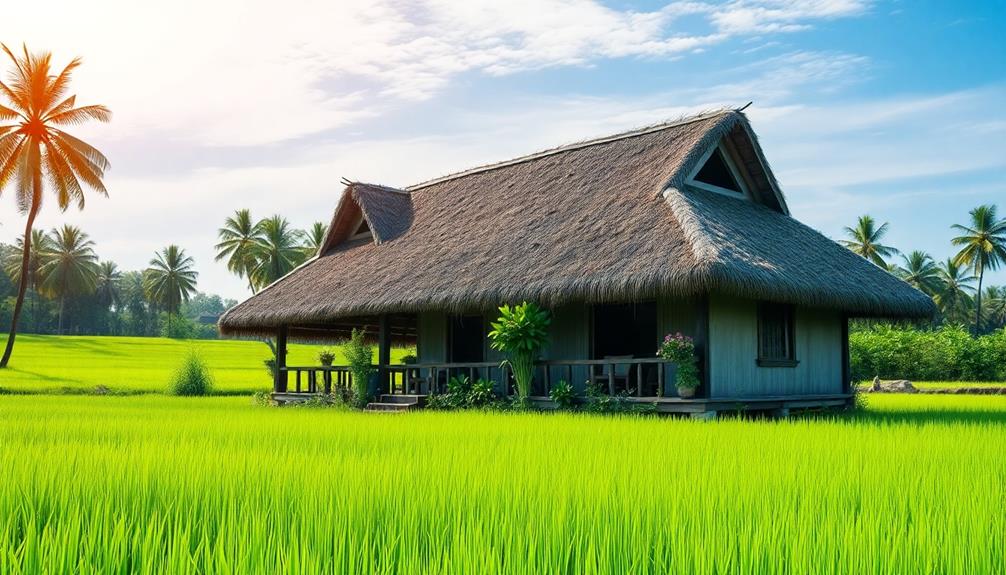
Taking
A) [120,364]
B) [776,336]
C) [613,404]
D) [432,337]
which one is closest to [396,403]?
[432,337]

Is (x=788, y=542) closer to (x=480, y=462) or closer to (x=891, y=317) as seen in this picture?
(x=480, y=462)

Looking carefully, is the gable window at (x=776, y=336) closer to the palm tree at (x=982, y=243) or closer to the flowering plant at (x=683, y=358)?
the flowering plant at (x=683, y=358)

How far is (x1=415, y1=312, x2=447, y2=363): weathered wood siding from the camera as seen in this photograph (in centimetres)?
1559

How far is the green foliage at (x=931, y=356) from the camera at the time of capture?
2930 centimetres

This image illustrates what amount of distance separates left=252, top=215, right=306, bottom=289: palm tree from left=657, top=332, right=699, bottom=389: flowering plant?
32144 mm

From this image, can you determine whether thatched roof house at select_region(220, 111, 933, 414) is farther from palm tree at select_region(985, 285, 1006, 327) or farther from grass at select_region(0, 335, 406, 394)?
palm tree at select_region(985, 285, 1006, 327)

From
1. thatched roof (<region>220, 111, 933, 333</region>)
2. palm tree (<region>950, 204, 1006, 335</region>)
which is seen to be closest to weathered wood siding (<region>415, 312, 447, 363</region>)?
thatched roof (<region>220, 111, 933, 333</region>)

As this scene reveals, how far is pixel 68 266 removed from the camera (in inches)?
2034

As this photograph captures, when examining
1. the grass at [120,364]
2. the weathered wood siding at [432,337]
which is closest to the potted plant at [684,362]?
the weathered wood siding at [432,337]

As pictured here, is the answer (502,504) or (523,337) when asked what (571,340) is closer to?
(523,337)

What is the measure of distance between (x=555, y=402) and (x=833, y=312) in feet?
18.2

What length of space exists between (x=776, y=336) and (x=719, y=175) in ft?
10.1

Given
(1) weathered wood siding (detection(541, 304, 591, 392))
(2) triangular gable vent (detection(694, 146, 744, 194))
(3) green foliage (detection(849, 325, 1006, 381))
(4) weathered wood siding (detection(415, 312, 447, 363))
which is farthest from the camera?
(3) green foliage (detection(849, 325, 1006, 381))

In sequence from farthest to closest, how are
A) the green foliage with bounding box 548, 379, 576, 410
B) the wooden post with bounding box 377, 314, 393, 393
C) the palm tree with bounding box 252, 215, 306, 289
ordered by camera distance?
1. the palm tree with bounding box 252, 215, 306, 289
2. the wooden post with bounding box 377, 314, 393, 393
3. the green foliage with bounding box 548, 379, 576, 410
